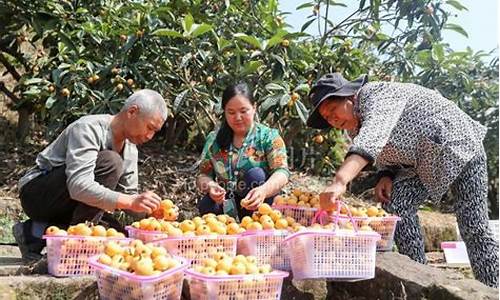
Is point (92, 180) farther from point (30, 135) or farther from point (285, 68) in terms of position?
point (30, 135)

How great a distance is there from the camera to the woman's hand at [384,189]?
108 inches

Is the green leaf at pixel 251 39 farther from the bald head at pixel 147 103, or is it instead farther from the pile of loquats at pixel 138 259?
the pile of loquats at pixel 138 259

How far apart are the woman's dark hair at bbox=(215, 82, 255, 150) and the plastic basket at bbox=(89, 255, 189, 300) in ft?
4.57

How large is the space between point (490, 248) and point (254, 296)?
1.23 meters

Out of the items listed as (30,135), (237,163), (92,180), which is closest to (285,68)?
(237,163)

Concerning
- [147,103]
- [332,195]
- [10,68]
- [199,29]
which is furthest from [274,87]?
[10,68]

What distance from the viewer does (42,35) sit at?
4328mm

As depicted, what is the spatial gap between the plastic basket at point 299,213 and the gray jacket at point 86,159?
2.36 ft

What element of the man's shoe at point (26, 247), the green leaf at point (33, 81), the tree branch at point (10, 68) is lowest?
the man's shoe at point (26, 247)

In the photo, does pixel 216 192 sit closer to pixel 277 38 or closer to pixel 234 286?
pixel 234 286

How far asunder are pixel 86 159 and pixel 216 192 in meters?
0.74

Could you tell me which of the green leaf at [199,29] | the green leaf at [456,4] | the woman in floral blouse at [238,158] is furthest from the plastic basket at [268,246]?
the green leaf at [456,4]

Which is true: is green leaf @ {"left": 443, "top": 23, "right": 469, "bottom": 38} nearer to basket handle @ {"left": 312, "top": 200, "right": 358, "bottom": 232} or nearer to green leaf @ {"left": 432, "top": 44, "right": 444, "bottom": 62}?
→ green leaf @ {"left": 432, "top": 44, "right": 444, "bottom": 62}

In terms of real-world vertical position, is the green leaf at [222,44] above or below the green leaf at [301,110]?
above
